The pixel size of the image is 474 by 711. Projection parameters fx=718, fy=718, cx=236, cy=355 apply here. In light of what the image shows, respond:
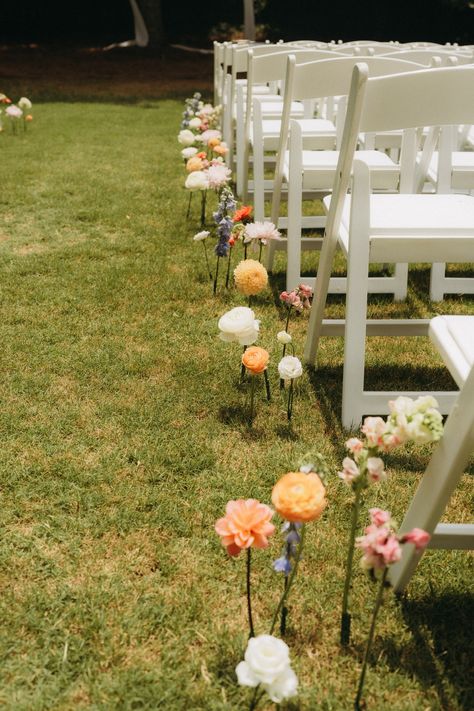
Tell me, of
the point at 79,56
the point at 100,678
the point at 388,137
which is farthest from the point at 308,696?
the point at 79,56

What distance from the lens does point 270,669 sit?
4.33 feet

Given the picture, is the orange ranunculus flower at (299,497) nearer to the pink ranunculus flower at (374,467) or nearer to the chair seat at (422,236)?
the pink ranunculus flower at (374,467)

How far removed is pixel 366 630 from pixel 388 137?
12.0 feet

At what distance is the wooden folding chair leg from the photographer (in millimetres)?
1611

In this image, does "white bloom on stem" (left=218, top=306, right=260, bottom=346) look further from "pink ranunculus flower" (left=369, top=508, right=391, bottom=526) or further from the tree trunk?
the tree trunk

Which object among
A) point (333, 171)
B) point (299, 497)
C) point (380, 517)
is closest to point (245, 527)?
point (299, 497)

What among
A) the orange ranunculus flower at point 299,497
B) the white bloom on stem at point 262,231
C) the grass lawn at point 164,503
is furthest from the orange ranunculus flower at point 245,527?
the white bloom on stem at point 262,231

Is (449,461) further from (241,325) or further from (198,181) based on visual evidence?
(198,181)

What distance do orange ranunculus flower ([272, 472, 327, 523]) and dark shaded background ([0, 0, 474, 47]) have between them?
1882 centimetres

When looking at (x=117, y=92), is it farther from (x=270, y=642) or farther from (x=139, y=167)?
(x=270, y=642)

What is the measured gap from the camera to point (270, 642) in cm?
137

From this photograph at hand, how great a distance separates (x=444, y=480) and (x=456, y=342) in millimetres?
378

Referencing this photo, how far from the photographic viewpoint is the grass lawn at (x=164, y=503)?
171cm

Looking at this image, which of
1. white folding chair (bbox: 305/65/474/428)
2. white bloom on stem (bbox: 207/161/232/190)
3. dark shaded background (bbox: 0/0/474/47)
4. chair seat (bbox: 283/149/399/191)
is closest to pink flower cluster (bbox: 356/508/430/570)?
white folding chair (bbox: 305/65/474/428)
